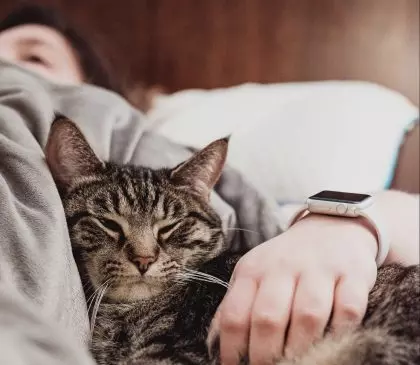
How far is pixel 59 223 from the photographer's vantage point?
63 cm

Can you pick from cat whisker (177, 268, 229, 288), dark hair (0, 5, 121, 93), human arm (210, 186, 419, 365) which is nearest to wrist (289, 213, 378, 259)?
human arm (210, 186, 419, 365)

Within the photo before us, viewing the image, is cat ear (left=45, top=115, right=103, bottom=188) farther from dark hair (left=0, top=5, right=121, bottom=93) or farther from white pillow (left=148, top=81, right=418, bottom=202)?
dark hair (left=0, top=5, right=121, bottom=93)

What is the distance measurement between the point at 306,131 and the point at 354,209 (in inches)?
21.7

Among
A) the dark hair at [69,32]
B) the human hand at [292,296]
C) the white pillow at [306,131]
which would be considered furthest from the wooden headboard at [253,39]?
the human hand at [292,296]

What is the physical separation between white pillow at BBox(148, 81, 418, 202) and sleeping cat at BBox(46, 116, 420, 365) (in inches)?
13.5

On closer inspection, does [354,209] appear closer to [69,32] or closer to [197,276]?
[197,276]

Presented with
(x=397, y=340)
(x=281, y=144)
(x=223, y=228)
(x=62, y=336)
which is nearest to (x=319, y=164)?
(x=281, y=144)

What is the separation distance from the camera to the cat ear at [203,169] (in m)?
0.80

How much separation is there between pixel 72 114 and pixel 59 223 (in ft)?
0.91

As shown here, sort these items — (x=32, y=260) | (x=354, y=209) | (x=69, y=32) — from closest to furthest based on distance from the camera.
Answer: (x=32, y=260)
(x=354, y=209)
(x=69, y=32)

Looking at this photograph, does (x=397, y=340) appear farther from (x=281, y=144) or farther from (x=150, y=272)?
(x=281, y=144)

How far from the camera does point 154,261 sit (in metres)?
0.73

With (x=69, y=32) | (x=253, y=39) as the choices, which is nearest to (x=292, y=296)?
(x=69, y=32)

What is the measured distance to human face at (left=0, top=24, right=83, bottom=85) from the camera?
114 centimetres
